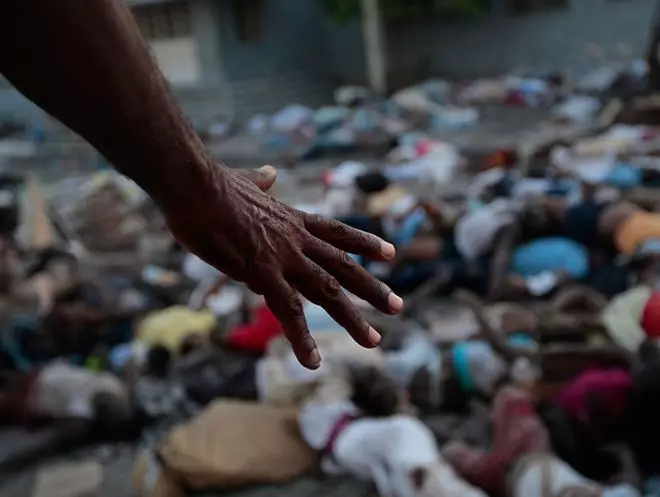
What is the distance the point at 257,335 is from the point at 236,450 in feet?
3.16

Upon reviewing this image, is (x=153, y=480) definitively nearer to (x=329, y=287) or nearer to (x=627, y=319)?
(x=627, y=319)

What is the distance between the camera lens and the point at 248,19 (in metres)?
13.8

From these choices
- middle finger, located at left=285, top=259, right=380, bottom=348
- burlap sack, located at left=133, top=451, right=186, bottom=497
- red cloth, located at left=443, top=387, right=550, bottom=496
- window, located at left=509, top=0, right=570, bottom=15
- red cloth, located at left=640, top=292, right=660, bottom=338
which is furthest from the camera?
window, located at left=509, top=0, right=570, bottom=15

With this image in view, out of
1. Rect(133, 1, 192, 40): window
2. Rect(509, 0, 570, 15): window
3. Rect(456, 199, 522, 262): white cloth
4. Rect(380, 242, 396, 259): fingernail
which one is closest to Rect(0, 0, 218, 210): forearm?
Rect(380, 242, 396, 259): fingernail

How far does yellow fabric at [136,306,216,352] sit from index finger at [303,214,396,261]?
3.11 m

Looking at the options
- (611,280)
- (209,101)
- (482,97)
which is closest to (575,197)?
(611,280)

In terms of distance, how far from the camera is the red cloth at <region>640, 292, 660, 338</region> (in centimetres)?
343

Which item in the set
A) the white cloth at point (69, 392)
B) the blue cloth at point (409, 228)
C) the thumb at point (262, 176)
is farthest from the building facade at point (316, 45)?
the thumb at point (262, 176)

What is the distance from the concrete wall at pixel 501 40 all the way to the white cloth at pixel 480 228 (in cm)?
893

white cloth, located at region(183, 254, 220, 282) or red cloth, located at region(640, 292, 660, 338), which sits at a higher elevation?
red cloth, located at region(640, 292, 660, 338)

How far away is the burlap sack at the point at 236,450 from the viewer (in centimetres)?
311

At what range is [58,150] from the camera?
12367mm

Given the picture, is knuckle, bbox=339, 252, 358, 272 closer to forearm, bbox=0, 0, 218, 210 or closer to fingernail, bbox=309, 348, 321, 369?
fingernail, bbox=309, 348, 321, 369

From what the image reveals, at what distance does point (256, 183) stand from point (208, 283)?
3.88 meters
